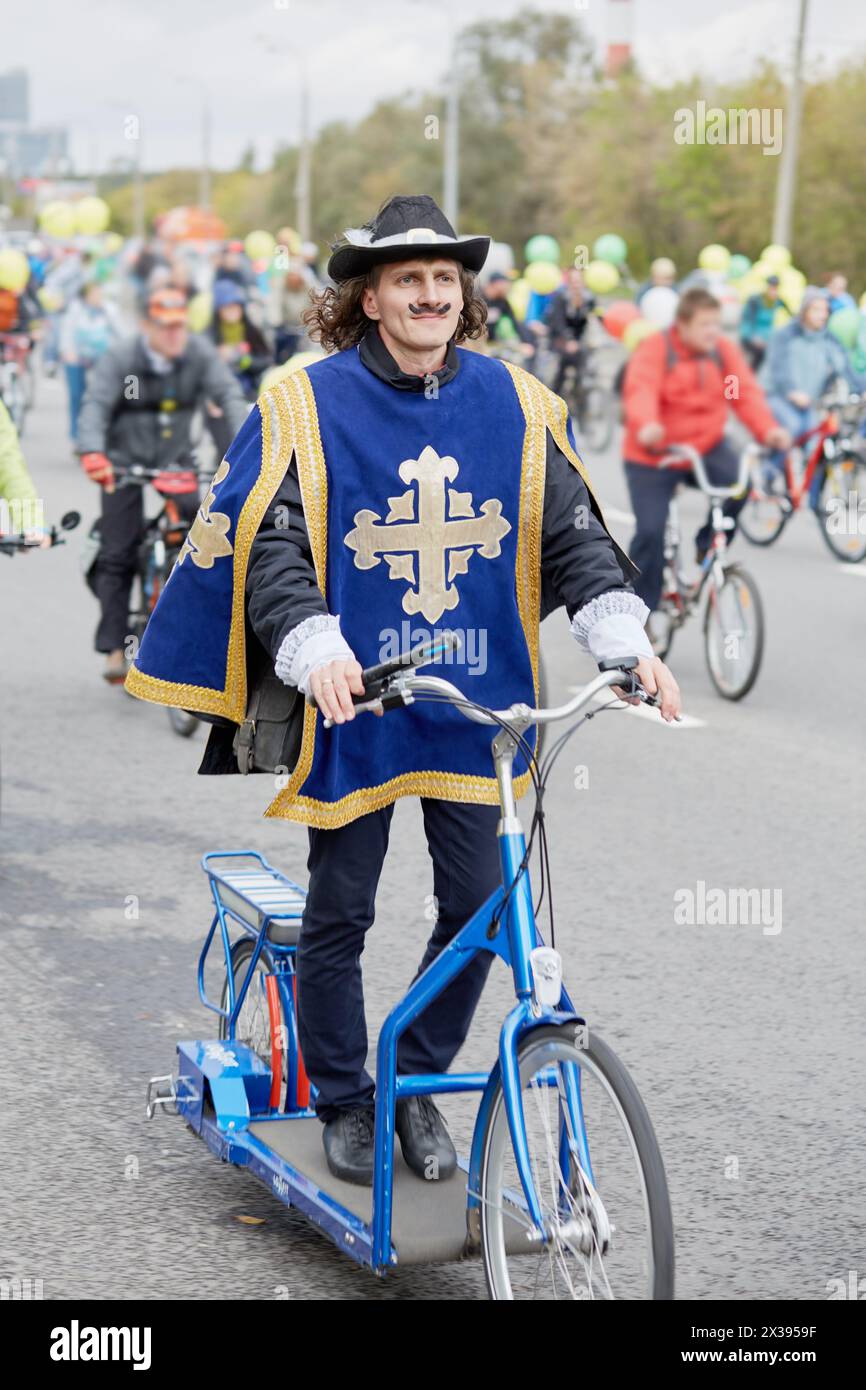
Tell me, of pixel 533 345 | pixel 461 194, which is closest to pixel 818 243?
pixel 533 345

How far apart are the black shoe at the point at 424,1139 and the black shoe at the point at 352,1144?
0.21ft

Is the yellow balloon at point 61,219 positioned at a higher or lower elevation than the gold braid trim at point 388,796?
higher

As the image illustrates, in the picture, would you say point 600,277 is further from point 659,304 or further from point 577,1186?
point 577,1186

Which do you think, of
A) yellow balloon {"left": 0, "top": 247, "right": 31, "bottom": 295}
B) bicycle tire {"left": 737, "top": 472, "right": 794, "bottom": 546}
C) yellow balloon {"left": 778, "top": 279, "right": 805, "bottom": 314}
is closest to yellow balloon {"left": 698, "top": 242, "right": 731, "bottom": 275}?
yellow balloon {"left": 778, "top": 279, "right": 805, "bottom": 314}

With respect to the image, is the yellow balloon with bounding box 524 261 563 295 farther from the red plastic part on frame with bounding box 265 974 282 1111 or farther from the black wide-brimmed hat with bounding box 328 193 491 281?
the black wide-brimmed hat with bounding box 328 193 491 281

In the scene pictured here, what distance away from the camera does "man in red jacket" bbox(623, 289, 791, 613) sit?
10305 millimetres

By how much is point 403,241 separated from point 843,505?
12.1 metres

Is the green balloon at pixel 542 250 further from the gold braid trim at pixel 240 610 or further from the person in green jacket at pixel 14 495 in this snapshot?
the gold braid trim at pixel 240 610

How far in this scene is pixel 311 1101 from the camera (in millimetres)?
4375

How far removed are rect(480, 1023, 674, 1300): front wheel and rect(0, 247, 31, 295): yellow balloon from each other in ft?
68.1

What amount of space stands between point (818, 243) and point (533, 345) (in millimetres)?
21369

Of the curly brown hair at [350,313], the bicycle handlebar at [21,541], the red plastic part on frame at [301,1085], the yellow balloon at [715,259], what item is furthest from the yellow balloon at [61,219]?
the red plastic part on frame at [301,1085]

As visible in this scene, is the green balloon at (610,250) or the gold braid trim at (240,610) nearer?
the gold braid trim at (240,610)

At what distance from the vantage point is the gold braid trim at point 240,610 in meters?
3.86
